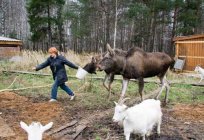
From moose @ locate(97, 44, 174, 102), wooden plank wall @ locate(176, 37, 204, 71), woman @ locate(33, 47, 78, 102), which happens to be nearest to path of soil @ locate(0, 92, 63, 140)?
woman @ locate(33, 47, 78, 102)

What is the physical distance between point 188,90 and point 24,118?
23.5ft

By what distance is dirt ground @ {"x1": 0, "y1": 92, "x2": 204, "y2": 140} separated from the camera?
23.4ft

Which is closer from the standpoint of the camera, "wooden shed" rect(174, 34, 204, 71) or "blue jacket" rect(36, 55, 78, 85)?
"blue jacket" rect(36, 55, 78, 85)

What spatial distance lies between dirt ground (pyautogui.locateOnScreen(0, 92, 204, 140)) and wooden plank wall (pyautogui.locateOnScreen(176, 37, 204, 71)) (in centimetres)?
1320

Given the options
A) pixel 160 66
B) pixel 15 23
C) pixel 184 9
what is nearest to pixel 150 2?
pixel 184 9

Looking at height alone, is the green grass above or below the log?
above

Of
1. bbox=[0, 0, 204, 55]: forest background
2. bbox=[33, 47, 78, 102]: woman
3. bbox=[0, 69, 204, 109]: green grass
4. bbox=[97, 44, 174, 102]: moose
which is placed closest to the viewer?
bbox=[97, 44, 174, 102]: moose

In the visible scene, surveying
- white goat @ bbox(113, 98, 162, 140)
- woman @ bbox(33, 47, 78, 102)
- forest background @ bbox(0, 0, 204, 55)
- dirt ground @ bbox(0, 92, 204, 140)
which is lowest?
dirt ground @ bbox(0, 92, 204, 140)

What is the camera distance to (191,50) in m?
23.8

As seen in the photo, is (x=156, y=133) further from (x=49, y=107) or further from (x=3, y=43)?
(x=3, y=43)

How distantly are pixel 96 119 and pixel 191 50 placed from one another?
55.1ft

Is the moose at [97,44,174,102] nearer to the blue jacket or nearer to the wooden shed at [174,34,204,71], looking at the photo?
the blue jacket

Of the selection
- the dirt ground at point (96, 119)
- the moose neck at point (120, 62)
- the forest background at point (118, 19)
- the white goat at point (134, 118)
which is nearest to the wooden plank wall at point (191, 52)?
the forest background at point (118, 19)

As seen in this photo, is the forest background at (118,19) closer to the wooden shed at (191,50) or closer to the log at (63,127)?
the wooden shed at (191,50)
